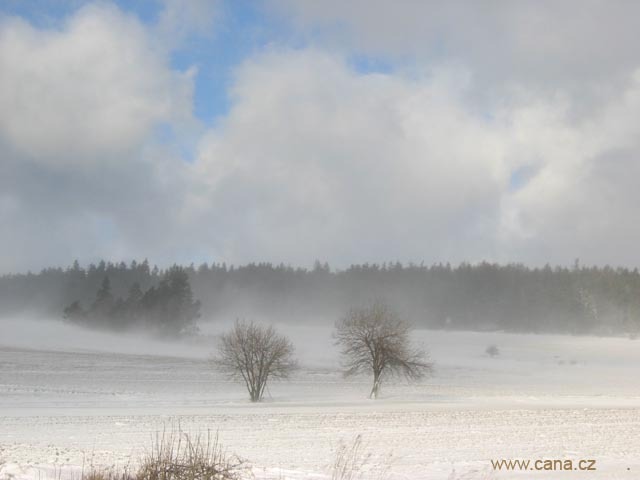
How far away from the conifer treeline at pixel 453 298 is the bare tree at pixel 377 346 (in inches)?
3012

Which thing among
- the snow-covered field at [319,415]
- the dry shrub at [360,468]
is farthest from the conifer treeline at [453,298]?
the dry shrub at [360,468]

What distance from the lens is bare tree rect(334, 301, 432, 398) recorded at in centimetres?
4519

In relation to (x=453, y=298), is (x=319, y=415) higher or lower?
lower

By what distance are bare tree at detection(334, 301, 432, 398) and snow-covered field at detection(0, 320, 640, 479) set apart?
6.57 ft

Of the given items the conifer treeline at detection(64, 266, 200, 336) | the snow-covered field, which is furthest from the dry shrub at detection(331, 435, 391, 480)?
the conifer treeline at detection(64, 266, 200, 336)

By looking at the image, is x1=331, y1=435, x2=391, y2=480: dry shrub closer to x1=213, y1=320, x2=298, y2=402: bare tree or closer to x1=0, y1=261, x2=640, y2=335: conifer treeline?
x1=213, y1=320, x2=298, y2=402: bare tree

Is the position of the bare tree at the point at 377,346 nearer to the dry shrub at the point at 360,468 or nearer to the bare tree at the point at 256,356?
the bare tree at the point at 256,356

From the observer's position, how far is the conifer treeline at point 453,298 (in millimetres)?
136000

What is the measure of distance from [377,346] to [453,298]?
114969mm

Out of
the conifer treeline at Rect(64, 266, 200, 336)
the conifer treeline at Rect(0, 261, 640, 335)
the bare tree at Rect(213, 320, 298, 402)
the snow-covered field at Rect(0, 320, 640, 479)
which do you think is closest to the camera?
the snow-covered field at Rect(0, 320, 640, 479)

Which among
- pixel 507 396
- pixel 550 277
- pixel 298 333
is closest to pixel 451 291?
pixel 550 277

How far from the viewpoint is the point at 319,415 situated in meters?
31.4

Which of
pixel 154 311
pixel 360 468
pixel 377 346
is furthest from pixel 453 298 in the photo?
pixel 360 468

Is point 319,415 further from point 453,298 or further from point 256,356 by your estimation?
point 453,298
